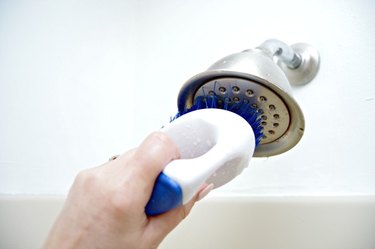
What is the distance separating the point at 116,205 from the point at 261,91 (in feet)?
0.63

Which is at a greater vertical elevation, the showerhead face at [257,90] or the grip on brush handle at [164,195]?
the showerhead face at [257,90]

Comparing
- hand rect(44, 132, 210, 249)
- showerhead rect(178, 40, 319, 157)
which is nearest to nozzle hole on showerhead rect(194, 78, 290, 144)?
showerhead rect(178, 40, 319, 157)


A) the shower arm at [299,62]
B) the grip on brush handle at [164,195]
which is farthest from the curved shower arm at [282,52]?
the grip on brush handle at [164,195]

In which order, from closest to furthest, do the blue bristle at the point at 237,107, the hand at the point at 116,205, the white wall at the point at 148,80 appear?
the hand at the point at 116,205, the blue bristle at the point at 237,107, the white wall at the point at 148,80

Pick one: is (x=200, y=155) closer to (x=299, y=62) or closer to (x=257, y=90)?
(x=257, y=90)

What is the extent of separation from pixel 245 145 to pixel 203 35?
40 cm

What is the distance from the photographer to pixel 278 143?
1.29 feet

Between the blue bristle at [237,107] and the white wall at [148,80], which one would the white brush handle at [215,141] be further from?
the white wall at [148,80]

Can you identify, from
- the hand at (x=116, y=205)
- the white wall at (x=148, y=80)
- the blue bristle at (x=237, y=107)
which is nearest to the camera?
the hand at (x=116, y=205)

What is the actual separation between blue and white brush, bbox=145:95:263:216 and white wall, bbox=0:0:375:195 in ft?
0.62

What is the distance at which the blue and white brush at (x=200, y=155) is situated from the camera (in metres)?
0.24

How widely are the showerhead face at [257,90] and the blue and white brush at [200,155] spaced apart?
0.04 metres

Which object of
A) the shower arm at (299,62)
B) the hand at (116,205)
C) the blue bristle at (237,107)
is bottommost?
the hand at (116,205)

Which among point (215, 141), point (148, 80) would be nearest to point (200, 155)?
point (215, 141)
